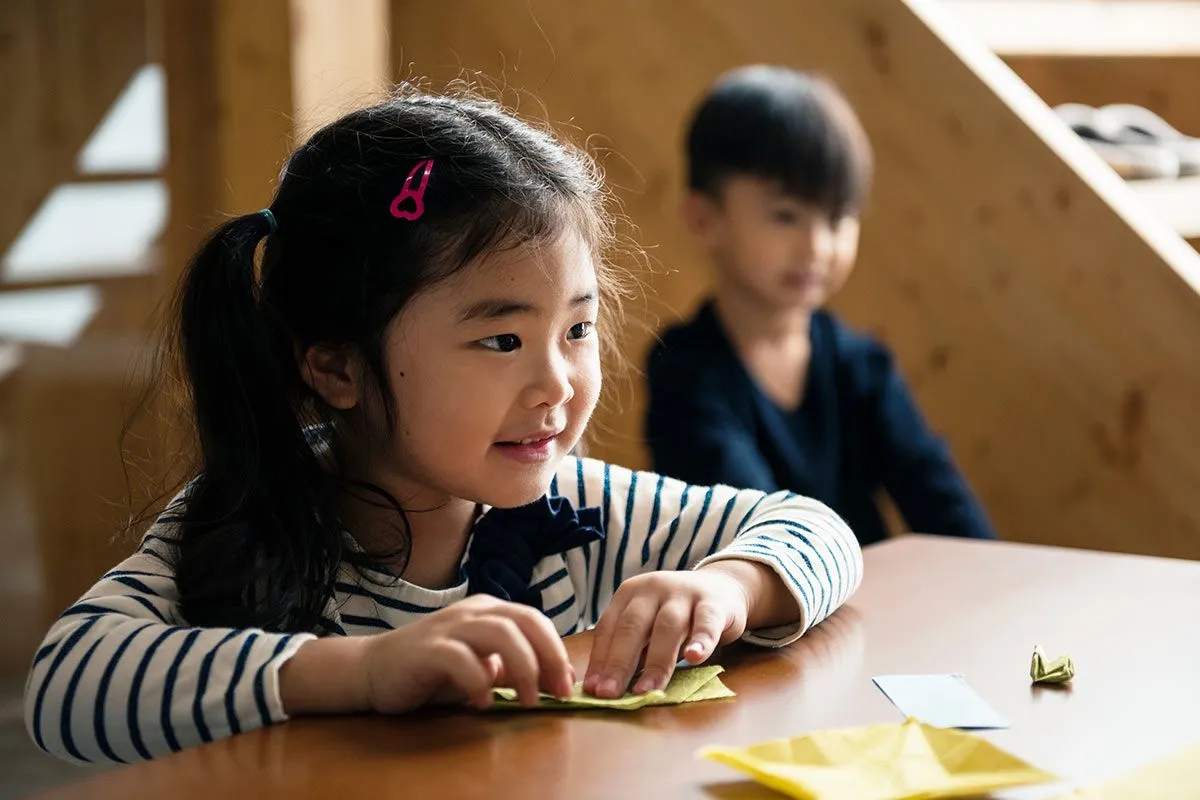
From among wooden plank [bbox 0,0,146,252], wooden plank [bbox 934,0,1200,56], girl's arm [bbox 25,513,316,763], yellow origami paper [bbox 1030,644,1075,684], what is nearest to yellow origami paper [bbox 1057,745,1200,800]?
yellow origami paper [bbox 1030,644,1075,684]

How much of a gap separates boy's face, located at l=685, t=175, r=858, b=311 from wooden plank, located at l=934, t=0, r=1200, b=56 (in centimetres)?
61

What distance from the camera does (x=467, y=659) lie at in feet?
2.65

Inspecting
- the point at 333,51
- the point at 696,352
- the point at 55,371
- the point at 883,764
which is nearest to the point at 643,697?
the point at 883,764

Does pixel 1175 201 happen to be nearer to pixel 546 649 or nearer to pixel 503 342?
pixel 503 342

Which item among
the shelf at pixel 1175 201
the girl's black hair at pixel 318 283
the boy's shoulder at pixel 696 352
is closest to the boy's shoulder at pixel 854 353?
the boy's shoulder at pixel 696 352

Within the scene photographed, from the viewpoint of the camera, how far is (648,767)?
75 cm

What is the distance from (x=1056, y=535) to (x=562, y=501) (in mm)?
1408

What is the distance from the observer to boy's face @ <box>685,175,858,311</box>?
88.3 inches

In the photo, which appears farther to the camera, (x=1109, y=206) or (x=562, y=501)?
(x=1109, y=206)

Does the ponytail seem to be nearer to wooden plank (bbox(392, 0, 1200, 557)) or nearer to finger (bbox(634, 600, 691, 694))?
finger (bbox(634, 600, 691, 694))

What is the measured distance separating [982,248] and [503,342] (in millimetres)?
1485

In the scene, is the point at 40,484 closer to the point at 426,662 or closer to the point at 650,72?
the point at 650,72

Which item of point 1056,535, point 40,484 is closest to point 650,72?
point 1056,535

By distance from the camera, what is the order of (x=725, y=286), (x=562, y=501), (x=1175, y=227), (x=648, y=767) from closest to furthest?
(x=648, y=767)
(x=562, y=501)
(x=725, y=286)
(x=1175, y=227)
